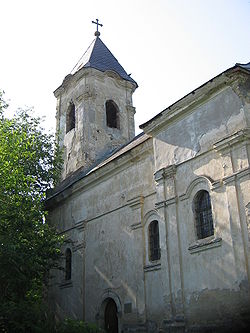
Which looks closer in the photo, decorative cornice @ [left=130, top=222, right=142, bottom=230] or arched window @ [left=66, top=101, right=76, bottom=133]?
decorative cornice @ [left=130, top=222, right=142, bottom=230]

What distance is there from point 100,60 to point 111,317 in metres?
14.1

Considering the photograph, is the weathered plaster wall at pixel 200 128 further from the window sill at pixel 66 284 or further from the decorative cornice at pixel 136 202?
the window sill at pixel 66 284

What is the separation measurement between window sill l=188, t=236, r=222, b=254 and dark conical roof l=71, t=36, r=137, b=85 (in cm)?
1367

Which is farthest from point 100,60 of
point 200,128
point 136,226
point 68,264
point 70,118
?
point 200,128

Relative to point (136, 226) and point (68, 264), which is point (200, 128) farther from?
point (68, 264)

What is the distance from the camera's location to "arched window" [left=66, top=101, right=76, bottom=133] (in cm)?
2208

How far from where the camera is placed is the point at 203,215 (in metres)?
10.6

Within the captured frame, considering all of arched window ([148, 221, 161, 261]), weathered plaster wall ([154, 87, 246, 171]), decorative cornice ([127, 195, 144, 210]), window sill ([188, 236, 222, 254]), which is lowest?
window sill ([188, 236, 222, 254])

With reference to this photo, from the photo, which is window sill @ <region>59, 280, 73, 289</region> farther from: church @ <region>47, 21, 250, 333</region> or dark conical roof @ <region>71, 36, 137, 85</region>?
dark conical roof @ <region>71, 36, 137, 85</region>

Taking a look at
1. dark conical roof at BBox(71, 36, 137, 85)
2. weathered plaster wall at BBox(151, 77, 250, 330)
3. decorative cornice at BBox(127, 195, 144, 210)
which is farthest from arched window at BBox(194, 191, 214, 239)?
dark conical roof at BBox(71, 36, 137, 85)

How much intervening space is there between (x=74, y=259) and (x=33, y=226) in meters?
3.46

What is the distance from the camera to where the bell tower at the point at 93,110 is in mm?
20000

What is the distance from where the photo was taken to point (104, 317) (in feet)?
44.9

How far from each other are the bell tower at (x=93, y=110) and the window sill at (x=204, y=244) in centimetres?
944
